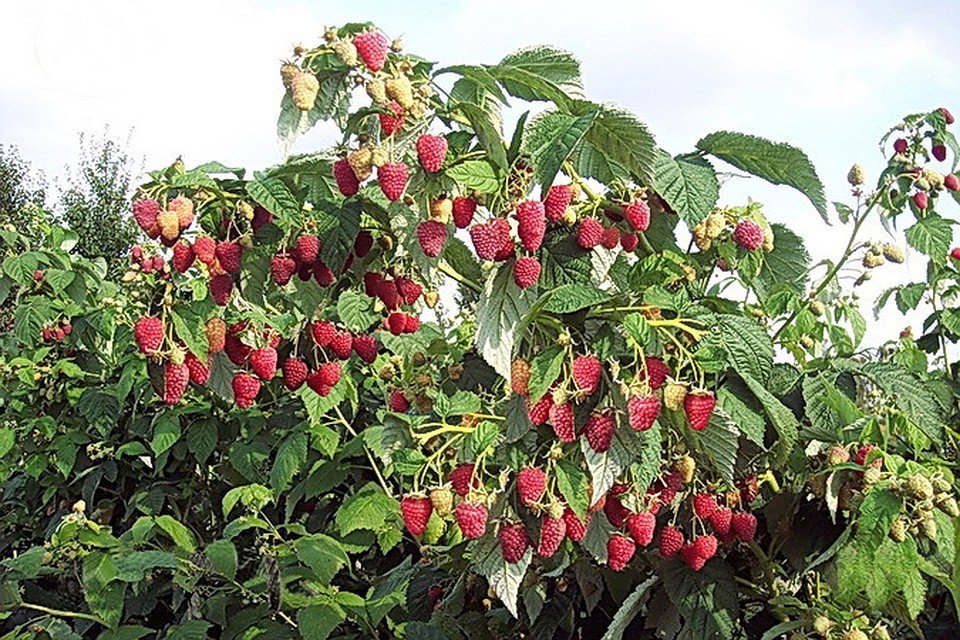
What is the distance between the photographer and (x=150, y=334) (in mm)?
1929

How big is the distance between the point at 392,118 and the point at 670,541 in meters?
0.77

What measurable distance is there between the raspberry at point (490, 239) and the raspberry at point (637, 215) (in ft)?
0.66

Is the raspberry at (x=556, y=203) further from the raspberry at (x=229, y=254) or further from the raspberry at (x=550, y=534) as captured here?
the raspberry at (x=229, y=254)

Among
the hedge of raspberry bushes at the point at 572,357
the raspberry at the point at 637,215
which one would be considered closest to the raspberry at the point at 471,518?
the hedge of raspberry bushes at the point at 572,357

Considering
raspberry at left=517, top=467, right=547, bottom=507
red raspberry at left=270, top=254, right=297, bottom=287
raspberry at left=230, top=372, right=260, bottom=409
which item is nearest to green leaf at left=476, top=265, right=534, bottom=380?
raspberry at left=517, top=467, right=547, bottom=507

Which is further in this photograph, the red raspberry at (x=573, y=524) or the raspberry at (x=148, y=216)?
the raspberry at (x=148, y=216)

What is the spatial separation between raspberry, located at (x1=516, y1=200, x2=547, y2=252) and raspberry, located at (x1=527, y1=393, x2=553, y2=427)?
0.21 m

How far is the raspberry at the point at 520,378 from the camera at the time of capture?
1.59 m

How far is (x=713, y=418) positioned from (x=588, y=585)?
506 mm

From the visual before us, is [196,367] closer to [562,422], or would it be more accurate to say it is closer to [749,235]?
[562,422]

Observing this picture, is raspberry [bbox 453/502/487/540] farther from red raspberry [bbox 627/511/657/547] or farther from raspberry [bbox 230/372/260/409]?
raspberry [bbox 230/372/260/409]

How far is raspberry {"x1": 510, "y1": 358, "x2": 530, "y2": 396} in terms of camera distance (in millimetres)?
1588

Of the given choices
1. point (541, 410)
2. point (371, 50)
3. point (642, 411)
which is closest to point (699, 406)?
point (642, 411)

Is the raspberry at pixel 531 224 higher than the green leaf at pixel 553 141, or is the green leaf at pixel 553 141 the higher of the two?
the green leaf at pixel 553 141
